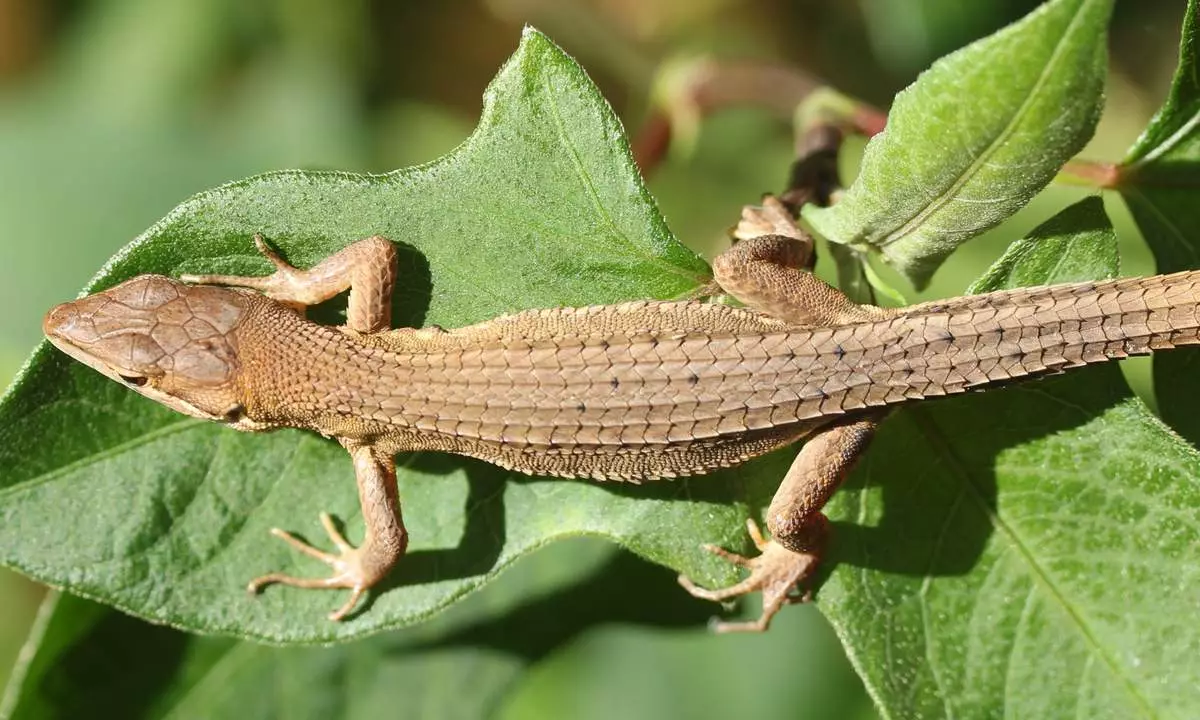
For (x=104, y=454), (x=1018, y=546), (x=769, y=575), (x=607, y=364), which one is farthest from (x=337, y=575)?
(x=1018, y=546)

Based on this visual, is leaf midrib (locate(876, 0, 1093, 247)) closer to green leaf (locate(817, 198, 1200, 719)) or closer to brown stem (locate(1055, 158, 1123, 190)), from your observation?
green leaf (locate(817, 198, 1200, 719))

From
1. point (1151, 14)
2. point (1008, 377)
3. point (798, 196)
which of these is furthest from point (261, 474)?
point (1151, 14)

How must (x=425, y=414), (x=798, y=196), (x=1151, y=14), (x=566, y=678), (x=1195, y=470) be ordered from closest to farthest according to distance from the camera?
(x=1195, y=470)
(x=425, y=414)
(x=798, y=196)
(x=1151, y=14)
(x=566, y=678)

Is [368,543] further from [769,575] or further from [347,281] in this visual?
[769,575]

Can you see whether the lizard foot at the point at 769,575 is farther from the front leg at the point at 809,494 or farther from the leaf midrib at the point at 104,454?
the leaf midrib at the point at 104,454

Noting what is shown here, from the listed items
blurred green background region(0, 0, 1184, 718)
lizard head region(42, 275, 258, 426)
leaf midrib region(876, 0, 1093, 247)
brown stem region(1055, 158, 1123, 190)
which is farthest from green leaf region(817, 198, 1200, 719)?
lizard head region(42, 275, 258, 426)

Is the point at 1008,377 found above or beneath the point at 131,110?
beneath

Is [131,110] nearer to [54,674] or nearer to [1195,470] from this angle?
[54,674]
